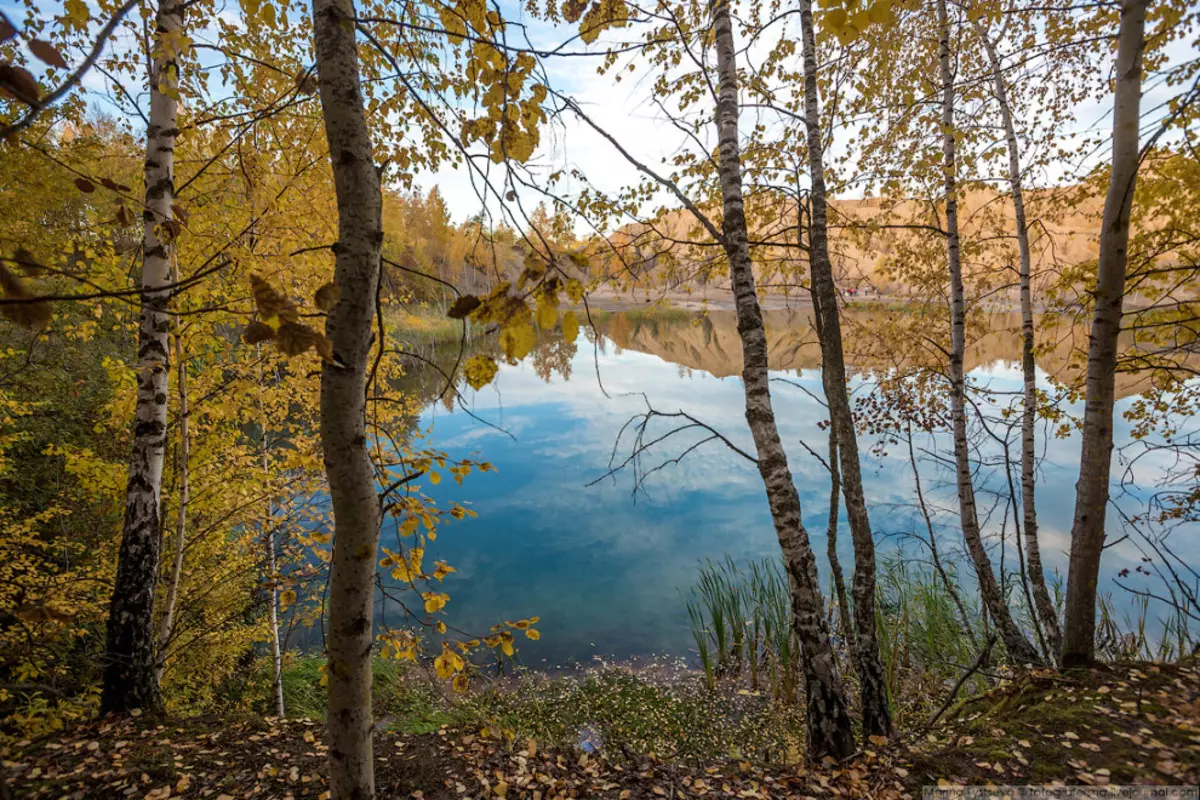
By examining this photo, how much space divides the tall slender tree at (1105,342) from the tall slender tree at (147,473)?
5099mm

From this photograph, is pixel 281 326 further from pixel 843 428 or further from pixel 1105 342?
pixel 1105 342

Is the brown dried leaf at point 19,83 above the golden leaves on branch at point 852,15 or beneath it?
beneath

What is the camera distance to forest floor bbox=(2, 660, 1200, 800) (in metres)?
2.41

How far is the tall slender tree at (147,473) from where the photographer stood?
3.08 metres

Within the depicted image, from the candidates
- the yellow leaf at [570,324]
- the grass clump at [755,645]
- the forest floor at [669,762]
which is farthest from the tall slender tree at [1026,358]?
the yellow leaf at [570,324]

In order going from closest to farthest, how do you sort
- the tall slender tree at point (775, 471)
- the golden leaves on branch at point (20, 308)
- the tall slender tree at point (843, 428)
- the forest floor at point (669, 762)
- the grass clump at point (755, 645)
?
the golden leaves on branch at point (20, 308), the forest floor at point (669, 762), the tall slender tree at point (775, 471), the tall slender tree at point (843, 428), the grass clump at point (755, 645)

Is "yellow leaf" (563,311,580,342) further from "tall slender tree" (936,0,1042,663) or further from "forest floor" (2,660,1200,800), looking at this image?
"tall slender tree" (936,0,1042,663)

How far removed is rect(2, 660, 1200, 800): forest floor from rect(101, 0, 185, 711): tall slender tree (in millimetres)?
276

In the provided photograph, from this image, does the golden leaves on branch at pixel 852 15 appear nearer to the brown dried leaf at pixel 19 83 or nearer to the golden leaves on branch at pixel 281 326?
the golden leaves on branch at pixel 281 326

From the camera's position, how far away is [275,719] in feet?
11.2

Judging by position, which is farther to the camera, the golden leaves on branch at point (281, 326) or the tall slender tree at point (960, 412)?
the tall slender tree at point (960, 412)

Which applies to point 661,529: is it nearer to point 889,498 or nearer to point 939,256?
point 889,498

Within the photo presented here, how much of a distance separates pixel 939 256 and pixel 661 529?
6.74 meters

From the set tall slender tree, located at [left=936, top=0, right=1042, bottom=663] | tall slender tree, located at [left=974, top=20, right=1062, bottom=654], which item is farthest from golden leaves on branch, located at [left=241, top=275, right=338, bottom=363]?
tall slender tree, located at [left=974, top=20, right=1062, bottom=654]
